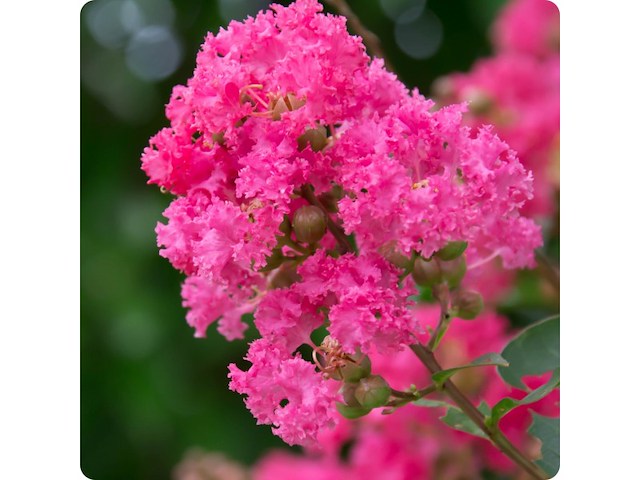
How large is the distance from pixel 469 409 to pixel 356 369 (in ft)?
0.49

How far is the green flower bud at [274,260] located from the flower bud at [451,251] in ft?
0.51

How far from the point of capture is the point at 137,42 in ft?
5.29

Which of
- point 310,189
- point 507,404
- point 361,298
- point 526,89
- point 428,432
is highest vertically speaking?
point 526,89

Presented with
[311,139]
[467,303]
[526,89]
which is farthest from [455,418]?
[526,89]

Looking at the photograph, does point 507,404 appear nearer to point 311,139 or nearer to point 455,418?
point 455,418

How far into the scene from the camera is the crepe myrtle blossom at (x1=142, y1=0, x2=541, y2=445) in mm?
792

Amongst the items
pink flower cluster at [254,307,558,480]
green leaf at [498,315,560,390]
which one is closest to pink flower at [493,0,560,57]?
pink flower cluster at [254,307,558,480]

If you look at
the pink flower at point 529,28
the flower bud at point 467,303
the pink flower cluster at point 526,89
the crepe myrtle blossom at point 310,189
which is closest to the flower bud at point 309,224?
the crepe myrtle blossom at point 310,189

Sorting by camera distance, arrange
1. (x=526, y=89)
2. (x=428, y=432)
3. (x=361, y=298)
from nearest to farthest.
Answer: (x=361, y=298) < (x=428, y=432) < (x=526, y=89)

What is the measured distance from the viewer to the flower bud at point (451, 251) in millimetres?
854

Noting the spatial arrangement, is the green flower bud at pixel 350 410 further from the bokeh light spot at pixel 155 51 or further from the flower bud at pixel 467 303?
the bokeh light spot at pixel 155 51

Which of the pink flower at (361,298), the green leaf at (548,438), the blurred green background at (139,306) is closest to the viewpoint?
the pink flower at (361,298)

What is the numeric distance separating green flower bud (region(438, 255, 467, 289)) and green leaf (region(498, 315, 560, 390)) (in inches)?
6.1

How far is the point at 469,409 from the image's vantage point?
2.97 feet
